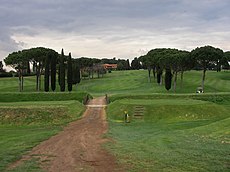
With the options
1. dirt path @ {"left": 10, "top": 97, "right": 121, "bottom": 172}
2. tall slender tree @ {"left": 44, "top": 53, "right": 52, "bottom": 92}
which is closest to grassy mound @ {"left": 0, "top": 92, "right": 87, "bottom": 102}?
tall slender tree @ {"left": 44, "top": 53, "right": 52, "bottom": 92}

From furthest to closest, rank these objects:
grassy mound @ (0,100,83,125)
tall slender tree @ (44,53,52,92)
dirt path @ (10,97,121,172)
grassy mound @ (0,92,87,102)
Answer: tall slender tree @ (44,53,52,92), grassy mound @ (0,92,87,102), grassy mound @ (0,100,83,125), dirt path @ (10,97,121,172)

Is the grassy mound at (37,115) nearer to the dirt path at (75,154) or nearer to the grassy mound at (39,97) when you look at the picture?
the dirt path at (75,154)

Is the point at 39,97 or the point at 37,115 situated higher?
the point at 39,97

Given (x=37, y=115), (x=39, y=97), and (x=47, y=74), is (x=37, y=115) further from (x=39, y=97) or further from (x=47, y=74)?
(x=47, y=74)

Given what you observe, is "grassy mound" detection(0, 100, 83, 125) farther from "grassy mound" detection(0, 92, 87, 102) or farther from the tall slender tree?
the tall slender tree

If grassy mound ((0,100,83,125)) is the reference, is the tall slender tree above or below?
above

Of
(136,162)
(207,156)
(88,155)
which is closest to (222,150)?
(207,156)

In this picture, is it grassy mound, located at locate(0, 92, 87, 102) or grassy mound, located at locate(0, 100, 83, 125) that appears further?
grassy mound, located at locate(0, 92, 87, 102)

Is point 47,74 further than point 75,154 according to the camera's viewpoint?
Yes

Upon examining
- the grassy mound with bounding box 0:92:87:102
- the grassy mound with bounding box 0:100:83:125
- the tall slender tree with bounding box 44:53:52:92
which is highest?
the tall slender tree with bounding box 44:53:52:92

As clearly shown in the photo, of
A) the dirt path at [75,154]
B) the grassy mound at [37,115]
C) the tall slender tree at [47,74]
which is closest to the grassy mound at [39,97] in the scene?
the grassy mound at [37,115]

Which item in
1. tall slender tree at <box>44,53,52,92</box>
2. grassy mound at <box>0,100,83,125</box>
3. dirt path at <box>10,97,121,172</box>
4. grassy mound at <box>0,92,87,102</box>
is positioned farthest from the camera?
tall slender tree at <box>44,53,52,92</box>

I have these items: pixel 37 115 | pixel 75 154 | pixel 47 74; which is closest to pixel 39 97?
pixel 37 115

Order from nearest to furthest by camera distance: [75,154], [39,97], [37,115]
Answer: [75,154], [37,115], [39,97]
